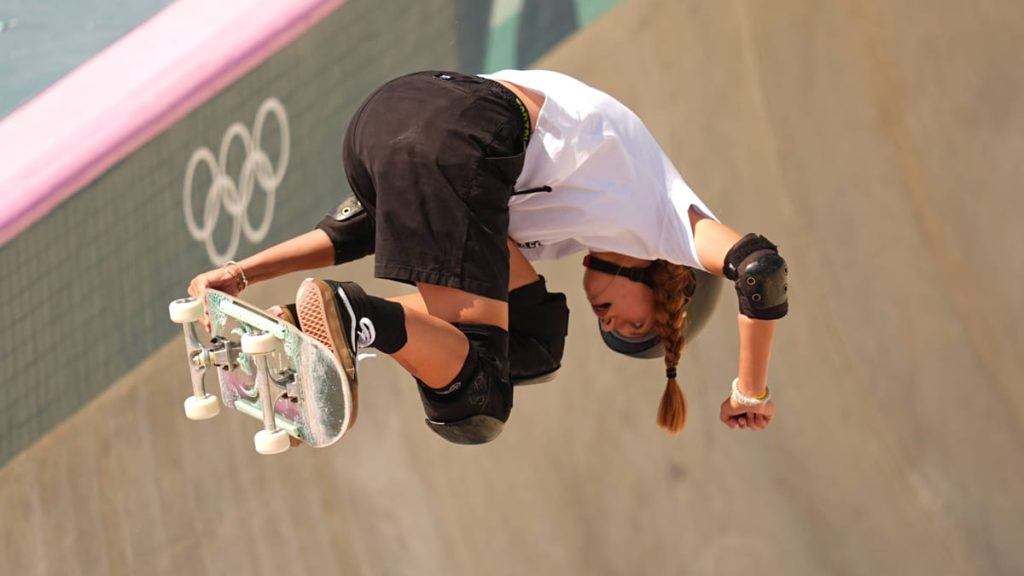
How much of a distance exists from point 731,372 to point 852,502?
650 mm

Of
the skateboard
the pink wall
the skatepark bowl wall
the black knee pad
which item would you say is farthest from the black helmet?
the pink wall

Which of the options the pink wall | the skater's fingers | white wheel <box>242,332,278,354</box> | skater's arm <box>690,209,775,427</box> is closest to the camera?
white wheel <box>242,332,278,354</box>

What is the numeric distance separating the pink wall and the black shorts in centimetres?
189

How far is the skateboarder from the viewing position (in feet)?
11.0

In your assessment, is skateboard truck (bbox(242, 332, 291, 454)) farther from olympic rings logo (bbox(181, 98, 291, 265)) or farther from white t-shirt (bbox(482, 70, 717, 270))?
olympic rings logo (bbox(181, 98, 291, 265))

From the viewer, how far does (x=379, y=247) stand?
136 inches

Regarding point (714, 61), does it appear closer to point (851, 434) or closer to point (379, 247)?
point (851, 434)

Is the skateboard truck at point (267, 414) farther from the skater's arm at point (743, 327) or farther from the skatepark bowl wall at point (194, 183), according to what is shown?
the skatepark bowl wall at point (194, 183)

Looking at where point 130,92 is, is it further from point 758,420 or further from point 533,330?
point 758,420

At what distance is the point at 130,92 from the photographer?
516 cm

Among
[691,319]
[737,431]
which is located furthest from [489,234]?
[737,431]

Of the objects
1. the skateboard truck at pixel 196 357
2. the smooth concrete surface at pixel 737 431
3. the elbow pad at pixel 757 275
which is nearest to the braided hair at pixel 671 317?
the elbow pad at pixel 757 275

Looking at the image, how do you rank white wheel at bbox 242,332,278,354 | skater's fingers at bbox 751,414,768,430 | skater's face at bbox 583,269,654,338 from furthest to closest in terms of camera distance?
skater's face at bbox 583,269,654,338 < skater's fingers at bbox 751,414,768,430 < white wheel at bbox 242,332,278,354

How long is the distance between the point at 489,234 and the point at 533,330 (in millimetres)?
591
